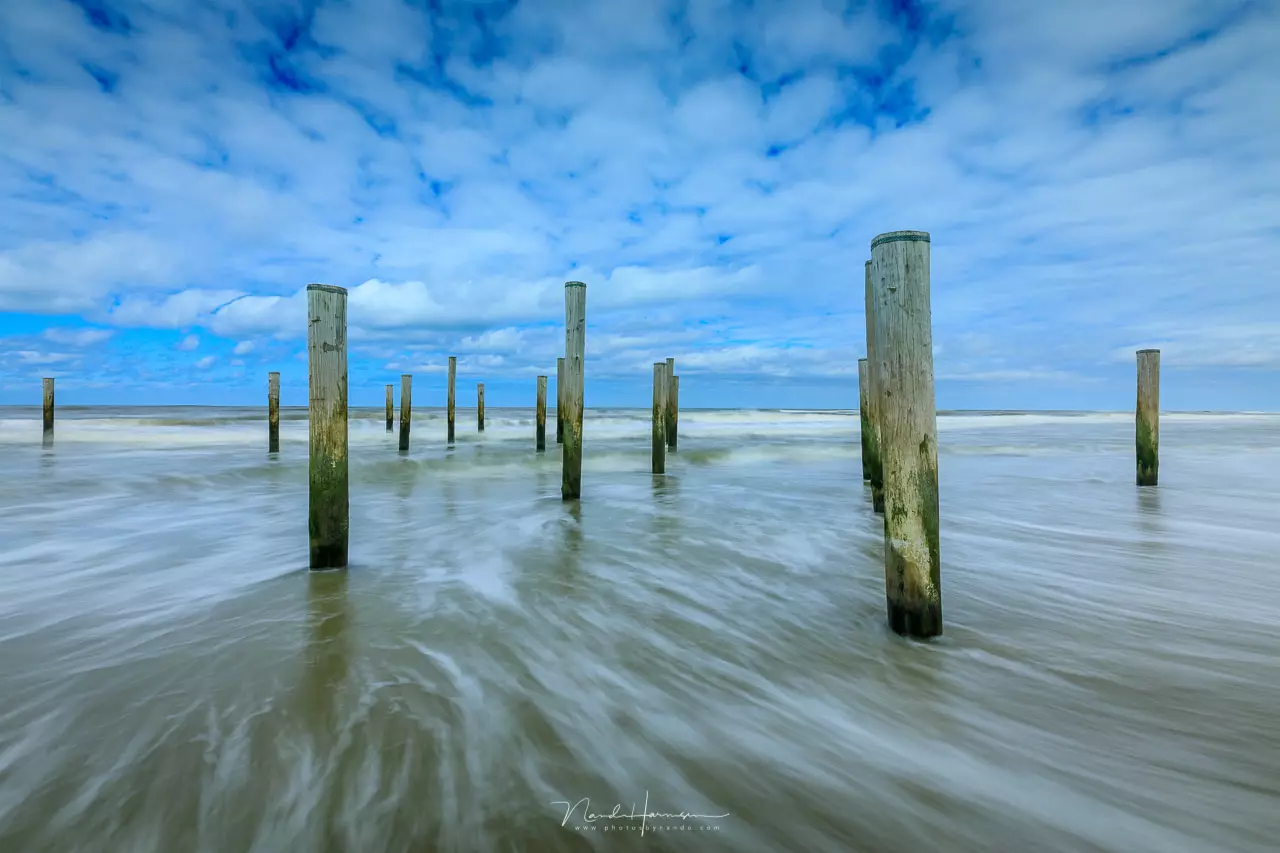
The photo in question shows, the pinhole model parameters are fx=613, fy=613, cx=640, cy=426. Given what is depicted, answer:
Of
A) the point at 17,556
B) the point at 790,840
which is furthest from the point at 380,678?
the point at 17,556

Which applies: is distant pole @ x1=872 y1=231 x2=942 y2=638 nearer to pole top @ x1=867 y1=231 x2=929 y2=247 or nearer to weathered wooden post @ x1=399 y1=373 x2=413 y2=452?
pole top @ x1=867 y1=231 x2=929 y2=247

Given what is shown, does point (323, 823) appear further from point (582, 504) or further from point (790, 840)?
point (582, 504)

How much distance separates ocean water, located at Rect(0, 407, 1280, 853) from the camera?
2.00 m

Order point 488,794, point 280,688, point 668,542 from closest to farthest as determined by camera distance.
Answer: point 488,794, point 280,688, point 668,542

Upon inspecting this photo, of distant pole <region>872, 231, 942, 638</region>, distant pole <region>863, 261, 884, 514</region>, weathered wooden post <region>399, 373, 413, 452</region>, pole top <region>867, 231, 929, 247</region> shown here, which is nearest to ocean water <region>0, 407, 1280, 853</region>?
distant pole <region>872, 231, 942, 638</region>

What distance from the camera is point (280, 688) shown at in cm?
290

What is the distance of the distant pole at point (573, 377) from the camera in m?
8.02

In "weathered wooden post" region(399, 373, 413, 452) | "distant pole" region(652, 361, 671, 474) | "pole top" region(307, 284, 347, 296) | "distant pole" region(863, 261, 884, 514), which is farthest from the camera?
"weathered wooden post" region(399, 373, 413, 452)

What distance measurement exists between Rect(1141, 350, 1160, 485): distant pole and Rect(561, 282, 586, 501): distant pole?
824cm

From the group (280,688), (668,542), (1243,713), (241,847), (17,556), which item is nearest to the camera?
(241,847)

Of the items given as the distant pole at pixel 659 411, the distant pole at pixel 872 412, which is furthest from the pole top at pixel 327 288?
the distant pole at pixel 659 411

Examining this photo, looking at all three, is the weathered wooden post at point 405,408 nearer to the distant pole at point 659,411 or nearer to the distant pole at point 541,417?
the distant pole at point 541,417

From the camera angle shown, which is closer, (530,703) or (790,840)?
(790,840)

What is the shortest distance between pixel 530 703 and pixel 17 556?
5.78 m
